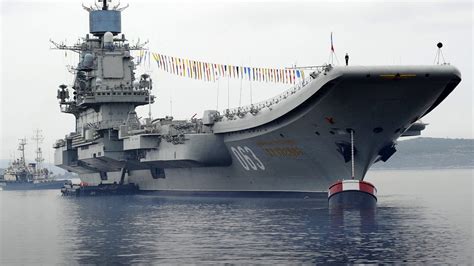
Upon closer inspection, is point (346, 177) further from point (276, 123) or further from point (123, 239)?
point (123, 239)

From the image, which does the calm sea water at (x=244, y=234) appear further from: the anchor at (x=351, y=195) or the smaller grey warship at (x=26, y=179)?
the smaller grey warship at (x=26, y=179)

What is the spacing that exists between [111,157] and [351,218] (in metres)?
29.4

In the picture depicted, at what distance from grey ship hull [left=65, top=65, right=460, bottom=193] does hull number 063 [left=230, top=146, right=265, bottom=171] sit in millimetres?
54

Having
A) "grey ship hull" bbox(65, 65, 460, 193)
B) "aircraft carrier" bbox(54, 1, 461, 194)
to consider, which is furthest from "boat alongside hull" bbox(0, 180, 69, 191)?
"grey ship hull" bbox(65, 65, 460, 193)

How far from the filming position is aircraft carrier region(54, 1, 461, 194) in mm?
39375

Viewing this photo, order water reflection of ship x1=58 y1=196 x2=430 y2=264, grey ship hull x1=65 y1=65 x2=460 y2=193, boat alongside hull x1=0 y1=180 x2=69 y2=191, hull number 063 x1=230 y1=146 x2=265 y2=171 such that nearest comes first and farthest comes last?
water reflection of ship x1=58 y1=196 x2=430 y2=264 < grey ship hull x1=65 y1=65 x2=460 y2=193 < hull number 063 x1=230 y1=146 x2=265 y2=171 < boat alongside hull x1=0 y1=180 x2=69 y2=191

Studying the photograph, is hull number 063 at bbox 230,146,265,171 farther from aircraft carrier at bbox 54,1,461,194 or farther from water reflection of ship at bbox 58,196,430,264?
water reflection of ship at bbox 58,196,430,264

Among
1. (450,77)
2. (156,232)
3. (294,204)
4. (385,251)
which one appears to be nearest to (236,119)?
(294,204)

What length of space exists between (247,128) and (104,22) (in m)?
25.6

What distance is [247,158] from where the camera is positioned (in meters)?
48.2

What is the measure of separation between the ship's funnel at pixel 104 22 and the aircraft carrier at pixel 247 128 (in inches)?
3.0

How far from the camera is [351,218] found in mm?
35000

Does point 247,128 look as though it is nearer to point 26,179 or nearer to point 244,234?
point 244,234

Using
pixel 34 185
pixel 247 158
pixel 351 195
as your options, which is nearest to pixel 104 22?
pixel 247 158
